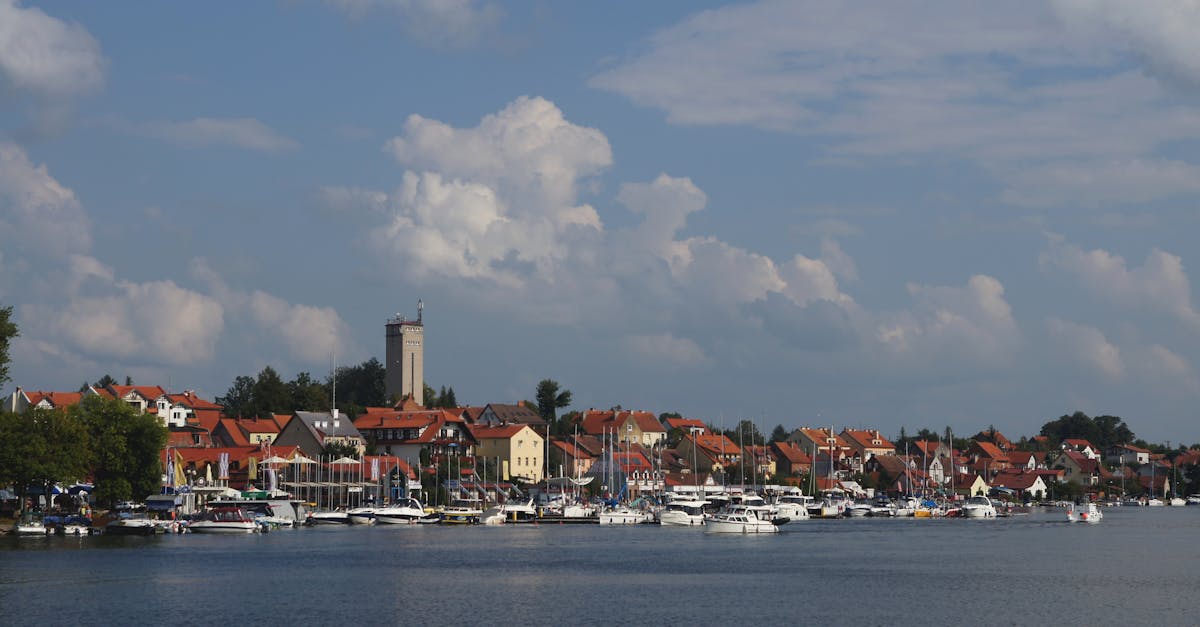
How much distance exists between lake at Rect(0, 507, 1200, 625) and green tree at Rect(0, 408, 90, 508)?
161 inches

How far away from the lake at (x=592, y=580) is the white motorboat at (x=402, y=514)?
1567 centimetres

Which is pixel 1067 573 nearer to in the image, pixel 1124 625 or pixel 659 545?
pixel 1124 625

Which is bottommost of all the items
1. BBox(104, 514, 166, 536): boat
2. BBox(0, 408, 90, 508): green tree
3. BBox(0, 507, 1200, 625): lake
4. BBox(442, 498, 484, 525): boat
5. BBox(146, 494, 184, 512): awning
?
BBox(0, 507, 1200, 625): lake

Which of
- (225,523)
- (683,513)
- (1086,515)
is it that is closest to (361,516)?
(225,523)

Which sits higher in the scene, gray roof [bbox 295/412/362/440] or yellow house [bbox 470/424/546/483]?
gray roof [bbox 295/412/362/440]

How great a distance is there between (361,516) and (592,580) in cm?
5592

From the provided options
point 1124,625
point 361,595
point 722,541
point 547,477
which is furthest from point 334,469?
point 1124,625

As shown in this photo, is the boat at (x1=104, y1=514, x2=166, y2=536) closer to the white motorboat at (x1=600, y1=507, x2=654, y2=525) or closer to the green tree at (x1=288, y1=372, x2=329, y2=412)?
the white motorboat at (x1=600, y1=507, x2=654, y2=525)

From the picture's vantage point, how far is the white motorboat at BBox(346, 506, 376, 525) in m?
116

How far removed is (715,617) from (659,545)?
4226cm

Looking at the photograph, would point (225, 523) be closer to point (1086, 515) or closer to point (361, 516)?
point (361, 516)

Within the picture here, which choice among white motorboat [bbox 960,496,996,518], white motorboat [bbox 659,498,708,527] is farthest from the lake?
white motorboat [bbox 960,496,996,518]

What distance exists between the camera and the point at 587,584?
62250 mm

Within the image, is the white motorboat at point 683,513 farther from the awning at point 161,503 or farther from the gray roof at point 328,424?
the awning at point 161,503
